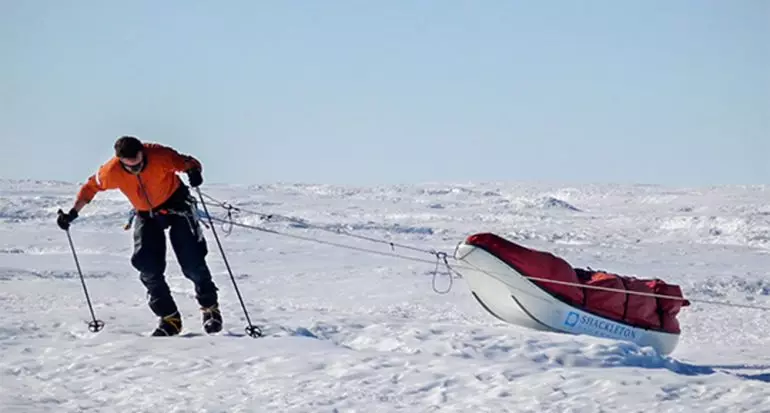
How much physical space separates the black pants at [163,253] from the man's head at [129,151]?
461 mm

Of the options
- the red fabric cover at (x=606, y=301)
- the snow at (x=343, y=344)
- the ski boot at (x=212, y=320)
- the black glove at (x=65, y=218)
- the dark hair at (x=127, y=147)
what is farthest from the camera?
the red fabric cover at (x=606, y=301)

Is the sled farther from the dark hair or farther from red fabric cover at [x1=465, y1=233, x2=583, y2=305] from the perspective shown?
the dark hair

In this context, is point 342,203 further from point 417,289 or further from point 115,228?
point 417,289

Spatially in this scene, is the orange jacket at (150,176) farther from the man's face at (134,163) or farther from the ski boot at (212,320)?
the ski boot at (212,320)

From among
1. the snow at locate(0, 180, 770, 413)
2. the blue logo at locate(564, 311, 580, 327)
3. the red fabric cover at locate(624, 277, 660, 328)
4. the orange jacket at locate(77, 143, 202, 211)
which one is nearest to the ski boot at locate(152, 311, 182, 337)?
the snow at locate(0, 180, 770, 413)

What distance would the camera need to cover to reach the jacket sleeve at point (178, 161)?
6465mm

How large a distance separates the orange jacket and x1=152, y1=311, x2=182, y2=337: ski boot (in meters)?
0.77

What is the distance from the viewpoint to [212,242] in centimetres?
2155

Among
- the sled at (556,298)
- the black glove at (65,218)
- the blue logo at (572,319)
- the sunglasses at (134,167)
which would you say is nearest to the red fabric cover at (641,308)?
the sled at (556,298)

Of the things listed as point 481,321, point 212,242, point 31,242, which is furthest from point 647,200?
point 481,321

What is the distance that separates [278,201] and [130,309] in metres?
26.6

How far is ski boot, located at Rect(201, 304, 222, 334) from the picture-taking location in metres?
6.60

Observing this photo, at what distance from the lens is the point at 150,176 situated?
649 cm

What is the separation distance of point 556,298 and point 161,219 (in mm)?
3072
